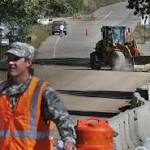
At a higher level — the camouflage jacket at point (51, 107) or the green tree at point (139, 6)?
the camouflage jacket at point (51, 107)

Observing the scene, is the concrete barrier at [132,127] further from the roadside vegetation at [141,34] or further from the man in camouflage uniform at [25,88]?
the roadside vegetation at [141,34]

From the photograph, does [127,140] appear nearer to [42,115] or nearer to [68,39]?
[42,115]

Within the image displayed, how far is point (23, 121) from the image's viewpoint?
5.64 m

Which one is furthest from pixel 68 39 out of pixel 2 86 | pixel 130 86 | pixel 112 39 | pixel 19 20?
pixel 2 86

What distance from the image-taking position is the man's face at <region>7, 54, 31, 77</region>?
18.4ft

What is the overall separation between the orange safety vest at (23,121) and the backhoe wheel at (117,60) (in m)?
36.8

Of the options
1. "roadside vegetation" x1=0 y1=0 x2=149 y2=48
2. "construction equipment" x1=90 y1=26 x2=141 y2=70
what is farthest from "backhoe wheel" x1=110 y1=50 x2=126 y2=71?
"roadside vegetation" x1=0 y1=0 x2=149 y2=48

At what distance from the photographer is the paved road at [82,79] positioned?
87.9 feet

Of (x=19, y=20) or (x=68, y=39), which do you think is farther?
(x=68, y=39)

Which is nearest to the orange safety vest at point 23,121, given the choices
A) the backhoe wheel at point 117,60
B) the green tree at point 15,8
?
the green tree at point 15,8

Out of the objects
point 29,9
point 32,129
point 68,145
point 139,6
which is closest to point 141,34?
point 139,6

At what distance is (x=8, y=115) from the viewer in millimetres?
5641

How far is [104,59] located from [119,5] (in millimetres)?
94358

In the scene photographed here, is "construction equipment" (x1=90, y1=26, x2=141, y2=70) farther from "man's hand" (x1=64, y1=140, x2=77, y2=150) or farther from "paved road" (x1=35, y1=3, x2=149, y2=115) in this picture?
"man's hand" (x1=64, y1=140, x2=77, y2=150)
